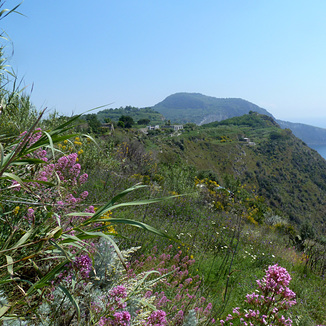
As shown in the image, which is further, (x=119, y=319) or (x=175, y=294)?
(x=175, y=294)

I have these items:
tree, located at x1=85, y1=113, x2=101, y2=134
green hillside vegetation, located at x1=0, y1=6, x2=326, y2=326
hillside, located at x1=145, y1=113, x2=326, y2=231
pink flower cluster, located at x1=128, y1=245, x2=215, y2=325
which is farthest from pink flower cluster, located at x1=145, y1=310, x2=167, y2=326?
hillside, located at x1=145, y1=113, x2=326, y2=231

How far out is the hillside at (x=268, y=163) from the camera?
58562 millimetres

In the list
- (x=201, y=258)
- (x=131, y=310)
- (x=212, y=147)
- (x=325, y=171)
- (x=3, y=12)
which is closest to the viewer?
(x=131, y=310)

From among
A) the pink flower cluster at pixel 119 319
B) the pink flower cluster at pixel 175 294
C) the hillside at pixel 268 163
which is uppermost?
the pink flower cluster at pixel 119 319

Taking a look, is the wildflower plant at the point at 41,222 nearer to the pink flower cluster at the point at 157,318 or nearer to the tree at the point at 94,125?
the pink flower cluster at the point at 157,318

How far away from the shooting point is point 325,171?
87.2 meters

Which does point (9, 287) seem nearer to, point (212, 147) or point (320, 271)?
point (320, 271)

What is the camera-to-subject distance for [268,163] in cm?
7988

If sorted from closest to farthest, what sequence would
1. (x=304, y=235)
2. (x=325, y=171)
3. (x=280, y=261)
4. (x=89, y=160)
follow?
(x=280, y=261)
(x=89, y=160)
(x=304, y=235)
(x=325, y=171)

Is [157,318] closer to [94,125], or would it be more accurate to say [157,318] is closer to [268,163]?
[94,125]

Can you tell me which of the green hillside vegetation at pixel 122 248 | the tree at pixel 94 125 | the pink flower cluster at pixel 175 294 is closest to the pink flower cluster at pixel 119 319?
the green hillside vegetation at pixel 122 248

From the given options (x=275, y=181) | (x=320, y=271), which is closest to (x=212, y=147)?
(x=275, y=181)

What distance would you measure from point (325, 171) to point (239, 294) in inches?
3867

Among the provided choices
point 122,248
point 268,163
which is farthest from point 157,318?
point 268,163
